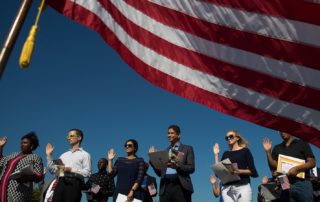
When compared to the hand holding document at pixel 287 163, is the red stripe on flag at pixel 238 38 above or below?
above

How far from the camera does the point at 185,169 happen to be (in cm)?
615

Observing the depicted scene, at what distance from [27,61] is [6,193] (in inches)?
159

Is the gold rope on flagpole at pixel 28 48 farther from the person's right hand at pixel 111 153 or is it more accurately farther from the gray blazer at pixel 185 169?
the person's right hand at pixel 111 153

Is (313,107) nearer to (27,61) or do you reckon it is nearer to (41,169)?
(27,61)

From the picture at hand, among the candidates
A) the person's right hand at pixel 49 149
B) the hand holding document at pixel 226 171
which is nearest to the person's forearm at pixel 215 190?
the hand holding document at pixel 226 171

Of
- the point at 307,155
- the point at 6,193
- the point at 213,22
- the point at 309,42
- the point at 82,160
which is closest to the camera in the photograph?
the point at 309,42

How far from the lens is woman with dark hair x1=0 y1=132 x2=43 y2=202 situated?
597cm

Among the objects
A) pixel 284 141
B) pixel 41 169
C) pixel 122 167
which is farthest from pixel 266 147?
pixel 41 169

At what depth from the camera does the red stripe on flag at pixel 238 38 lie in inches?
110

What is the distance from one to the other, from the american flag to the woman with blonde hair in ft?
10.9

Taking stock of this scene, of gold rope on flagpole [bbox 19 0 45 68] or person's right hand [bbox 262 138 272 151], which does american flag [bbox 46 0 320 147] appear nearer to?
gold rope on flagpole [bbox 19 0 45 68]

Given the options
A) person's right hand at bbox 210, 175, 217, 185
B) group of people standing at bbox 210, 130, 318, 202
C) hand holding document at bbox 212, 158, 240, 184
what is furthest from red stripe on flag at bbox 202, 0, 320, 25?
person's right hand at bbox 210, 175, 217, 185

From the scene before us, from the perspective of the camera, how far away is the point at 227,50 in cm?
296

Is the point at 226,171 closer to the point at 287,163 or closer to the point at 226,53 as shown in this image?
the point at 287,163
